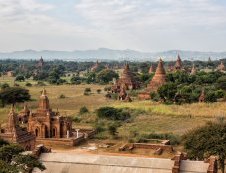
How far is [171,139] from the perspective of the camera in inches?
1993

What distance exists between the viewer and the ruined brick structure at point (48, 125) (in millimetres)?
52062

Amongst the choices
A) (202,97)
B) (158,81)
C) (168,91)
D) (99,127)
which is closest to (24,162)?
(99,127)

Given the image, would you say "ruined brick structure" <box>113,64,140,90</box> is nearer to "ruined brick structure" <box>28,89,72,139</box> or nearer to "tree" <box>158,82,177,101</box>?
"tree" <box>158,82,177,101</box>

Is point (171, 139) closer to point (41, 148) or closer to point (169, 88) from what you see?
point (41, 148)

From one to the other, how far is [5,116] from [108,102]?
2278cm

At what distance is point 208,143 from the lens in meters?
35.3

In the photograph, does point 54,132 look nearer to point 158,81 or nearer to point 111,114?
point 111,114

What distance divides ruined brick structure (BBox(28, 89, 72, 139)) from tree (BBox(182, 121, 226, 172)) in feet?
63.0

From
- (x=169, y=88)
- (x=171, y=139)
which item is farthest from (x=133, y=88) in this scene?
(x=171, y=139)

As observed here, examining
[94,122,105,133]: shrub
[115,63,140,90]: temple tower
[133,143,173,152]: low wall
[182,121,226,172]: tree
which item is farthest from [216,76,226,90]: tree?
[182,121,226,172]: tree

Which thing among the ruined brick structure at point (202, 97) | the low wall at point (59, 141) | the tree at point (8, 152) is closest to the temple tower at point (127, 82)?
the ruined brick structure at point (202, 97)

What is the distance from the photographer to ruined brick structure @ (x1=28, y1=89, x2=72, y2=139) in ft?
171

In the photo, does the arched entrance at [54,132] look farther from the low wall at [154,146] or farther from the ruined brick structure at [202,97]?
the ruined brick structure at [202,97]

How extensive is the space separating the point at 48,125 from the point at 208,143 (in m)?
23.2
